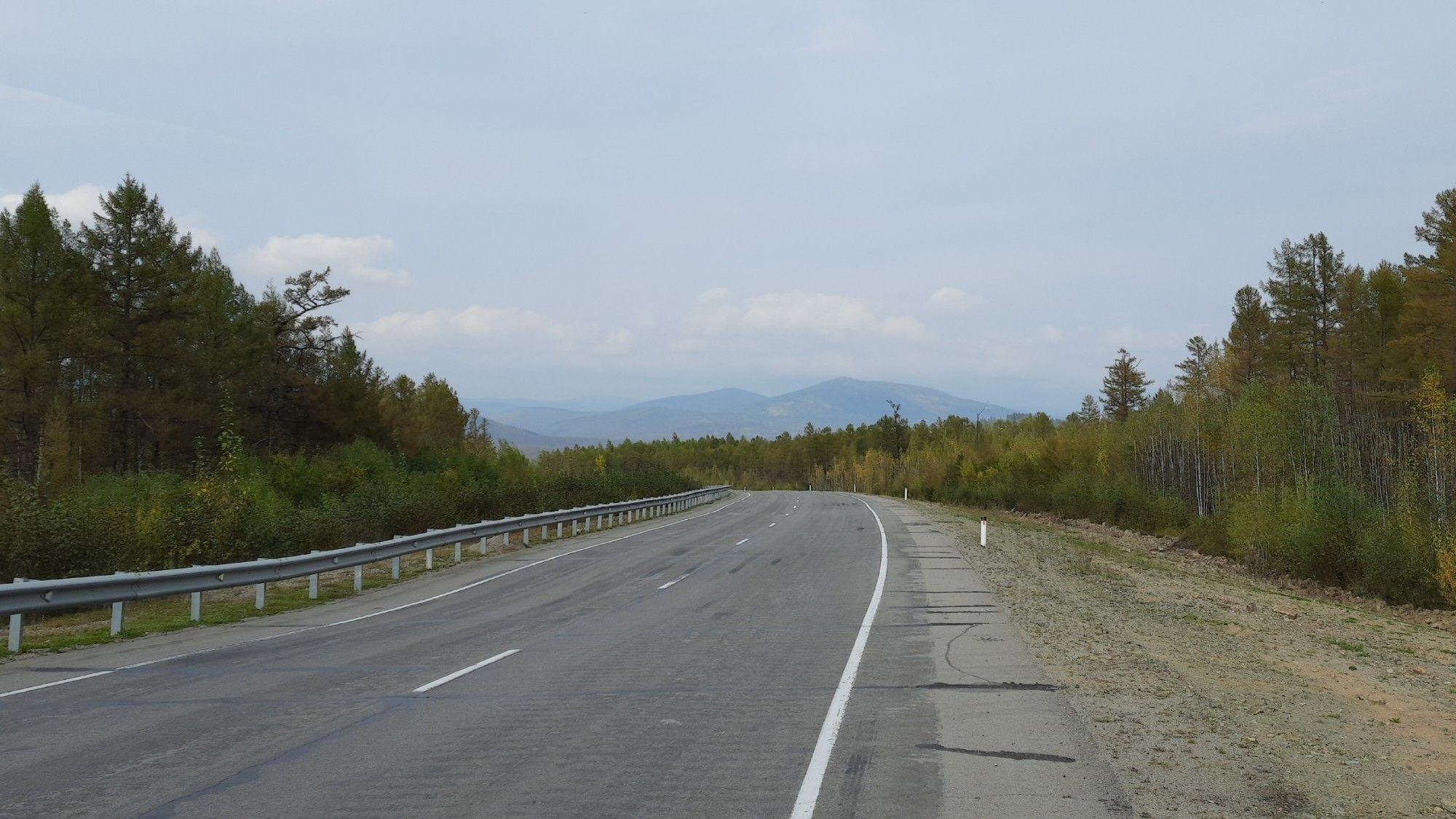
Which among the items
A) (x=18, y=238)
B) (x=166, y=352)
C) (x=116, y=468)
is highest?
(x=18, y=238)

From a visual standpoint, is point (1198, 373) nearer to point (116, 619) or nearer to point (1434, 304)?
point (1434, 304)

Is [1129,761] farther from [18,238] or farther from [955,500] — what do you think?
[955,500]

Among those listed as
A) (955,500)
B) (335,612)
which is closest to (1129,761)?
(335,612)

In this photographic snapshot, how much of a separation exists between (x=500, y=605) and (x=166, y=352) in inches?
1242

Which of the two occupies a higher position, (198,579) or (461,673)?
(198,579)

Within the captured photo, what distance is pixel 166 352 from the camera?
4200 cm

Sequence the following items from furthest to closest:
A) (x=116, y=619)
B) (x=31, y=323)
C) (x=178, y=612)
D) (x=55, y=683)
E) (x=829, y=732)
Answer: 1. (x=31, y=323)
2. (x=178, y=612)
3. (x=116, y=619)
4. (x=55, y=683)
5. (x=829, y=732)

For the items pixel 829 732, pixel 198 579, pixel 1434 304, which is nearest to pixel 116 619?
pixel 198 579

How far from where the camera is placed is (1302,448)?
38781 millimetres

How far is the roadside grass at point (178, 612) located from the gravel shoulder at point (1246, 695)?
12549mm

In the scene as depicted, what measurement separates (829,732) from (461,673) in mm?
4680

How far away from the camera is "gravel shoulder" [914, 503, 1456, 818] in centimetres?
661

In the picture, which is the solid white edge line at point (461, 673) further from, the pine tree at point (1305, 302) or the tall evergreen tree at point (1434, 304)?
the pine tree at point (1305, 302)

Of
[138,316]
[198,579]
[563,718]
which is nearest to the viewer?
[563,718]
